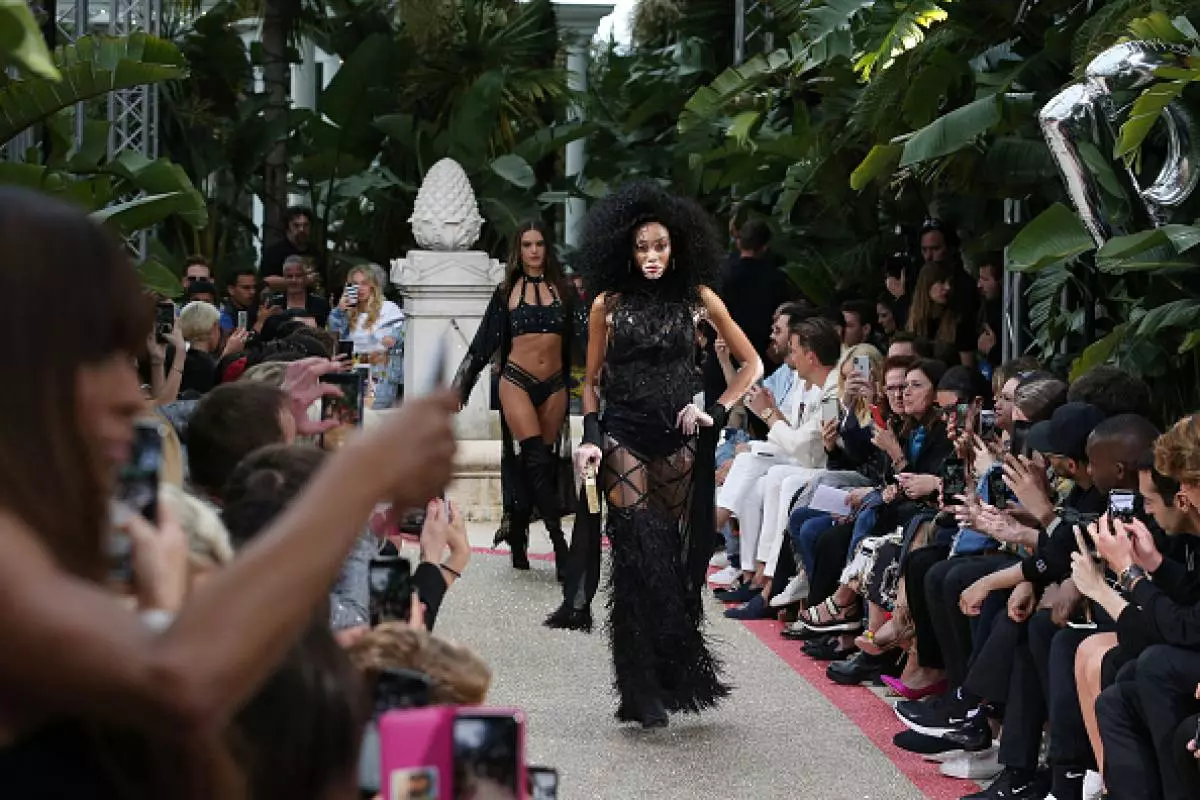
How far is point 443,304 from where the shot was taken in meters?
13.2

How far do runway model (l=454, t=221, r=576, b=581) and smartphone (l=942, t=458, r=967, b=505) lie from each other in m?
2.91

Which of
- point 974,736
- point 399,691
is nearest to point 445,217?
point 974,736

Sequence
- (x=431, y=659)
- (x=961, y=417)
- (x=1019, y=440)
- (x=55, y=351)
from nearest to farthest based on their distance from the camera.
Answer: (x=55, y=351) < (x=431, y=659) < (x=1019, y=440) < (x=961, y=417)

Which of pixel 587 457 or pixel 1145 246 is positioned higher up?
pixel 1145 246

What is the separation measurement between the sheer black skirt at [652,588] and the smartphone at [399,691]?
4.48 metres

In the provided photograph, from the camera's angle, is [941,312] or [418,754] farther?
[941,312]

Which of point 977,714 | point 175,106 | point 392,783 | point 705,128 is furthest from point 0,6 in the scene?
point 175,106

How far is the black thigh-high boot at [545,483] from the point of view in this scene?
10.2 m

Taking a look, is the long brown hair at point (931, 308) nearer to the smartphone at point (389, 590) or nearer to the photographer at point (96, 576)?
the smartphone at point (389, 590)

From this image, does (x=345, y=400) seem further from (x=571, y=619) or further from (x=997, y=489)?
(x=571, y=619)

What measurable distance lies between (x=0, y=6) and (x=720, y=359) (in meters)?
6.46

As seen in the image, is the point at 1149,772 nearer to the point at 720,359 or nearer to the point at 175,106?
the point at 720,359

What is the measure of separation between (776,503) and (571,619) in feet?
4.83

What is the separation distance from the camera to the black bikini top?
10.0 metres
